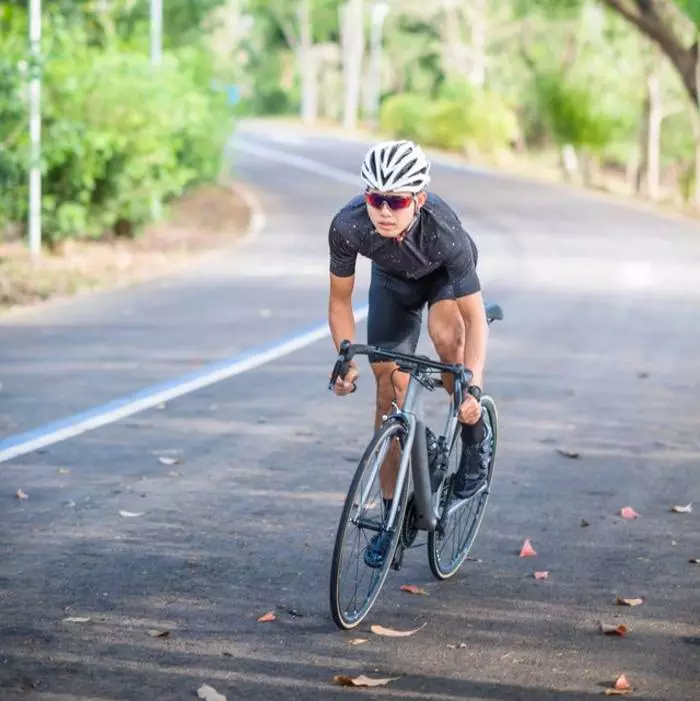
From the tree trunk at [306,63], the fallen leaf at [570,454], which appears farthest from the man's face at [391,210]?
the tree trunk at [306,63]

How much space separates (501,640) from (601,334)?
1060 centimetres

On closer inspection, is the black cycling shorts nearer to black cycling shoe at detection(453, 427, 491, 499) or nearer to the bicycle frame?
the bicycle frame

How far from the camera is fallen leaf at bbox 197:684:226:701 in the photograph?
5.67 m

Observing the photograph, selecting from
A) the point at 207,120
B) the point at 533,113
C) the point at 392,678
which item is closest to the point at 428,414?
the point at 392,678

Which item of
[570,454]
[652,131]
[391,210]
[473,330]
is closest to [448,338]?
[473,330]

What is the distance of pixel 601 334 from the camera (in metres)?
16.9

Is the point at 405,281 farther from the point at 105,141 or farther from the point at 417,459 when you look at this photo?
the point at 105,141

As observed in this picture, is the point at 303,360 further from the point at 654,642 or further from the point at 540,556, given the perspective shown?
the point at 654,642

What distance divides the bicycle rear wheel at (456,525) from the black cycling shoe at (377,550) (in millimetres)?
554

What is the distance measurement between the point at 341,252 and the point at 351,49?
9909 centimetres

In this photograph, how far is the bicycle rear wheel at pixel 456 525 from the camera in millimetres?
7324

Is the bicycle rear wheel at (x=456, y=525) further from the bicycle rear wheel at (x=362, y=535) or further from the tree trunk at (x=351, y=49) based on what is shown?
the tree trunk at (x=351, y=49)

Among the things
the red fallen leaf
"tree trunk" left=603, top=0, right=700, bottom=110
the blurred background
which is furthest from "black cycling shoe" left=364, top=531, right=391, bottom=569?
"tree trunk" left=603, top=0, right=700, bottom=110

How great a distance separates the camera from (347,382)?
6715 millimetres
